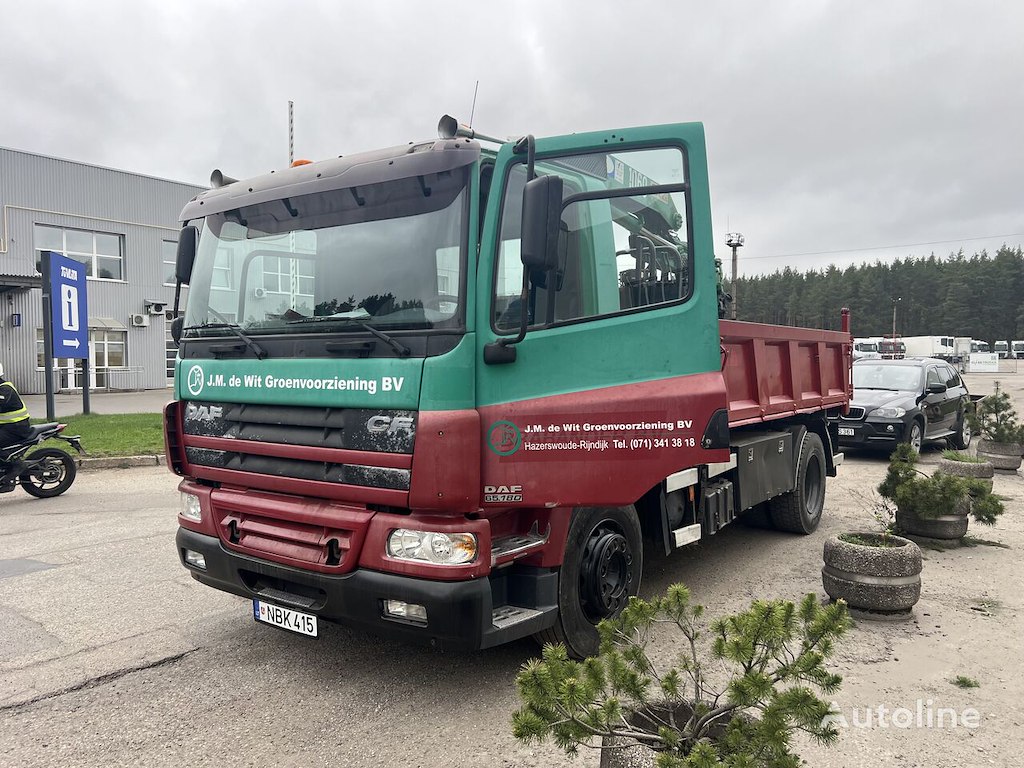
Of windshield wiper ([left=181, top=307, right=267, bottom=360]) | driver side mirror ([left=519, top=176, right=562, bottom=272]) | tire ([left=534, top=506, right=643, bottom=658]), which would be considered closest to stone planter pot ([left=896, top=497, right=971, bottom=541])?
tire ([left=534, top=506, right=643, bottom=658])

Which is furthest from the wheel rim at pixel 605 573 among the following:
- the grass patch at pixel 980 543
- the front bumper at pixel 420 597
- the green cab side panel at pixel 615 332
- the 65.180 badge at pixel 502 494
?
the grass patch at pixel 980 543

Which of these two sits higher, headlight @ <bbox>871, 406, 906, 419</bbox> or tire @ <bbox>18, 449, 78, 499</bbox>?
headlight @ <bbox>871, 406, 906, 419</bbox>

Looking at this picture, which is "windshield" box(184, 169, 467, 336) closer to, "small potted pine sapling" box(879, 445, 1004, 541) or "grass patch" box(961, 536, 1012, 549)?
"small potted pine sapling" box(879, 445, 1004, 541)

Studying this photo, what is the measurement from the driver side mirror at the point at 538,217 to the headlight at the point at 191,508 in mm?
2387

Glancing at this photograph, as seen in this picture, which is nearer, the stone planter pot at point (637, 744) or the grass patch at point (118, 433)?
the stone planter pot at point (637, 744)

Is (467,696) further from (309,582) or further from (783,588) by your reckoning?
(783,588)

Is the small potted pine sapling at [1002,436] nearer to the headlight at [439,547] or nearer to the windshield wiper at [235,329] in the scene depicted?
the headlight at [439,547]

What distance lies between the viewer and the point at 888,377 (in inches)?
530

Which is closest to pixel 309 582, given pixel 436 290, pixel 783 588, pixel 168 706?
pixel 168 706

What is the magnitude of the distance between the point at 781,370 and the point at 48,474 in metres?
8.30

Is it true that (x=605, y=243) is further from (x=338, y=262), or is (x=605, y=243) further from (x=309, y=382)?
(x=309, y=382)

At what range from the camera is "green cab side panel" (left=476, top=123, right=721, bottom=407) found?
11.2 feet

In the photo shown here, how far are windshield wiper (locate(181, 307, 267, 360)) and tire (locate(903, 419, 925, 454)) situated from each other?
11244 mm

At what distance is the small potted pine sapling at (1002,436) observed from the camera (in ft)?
35.5
